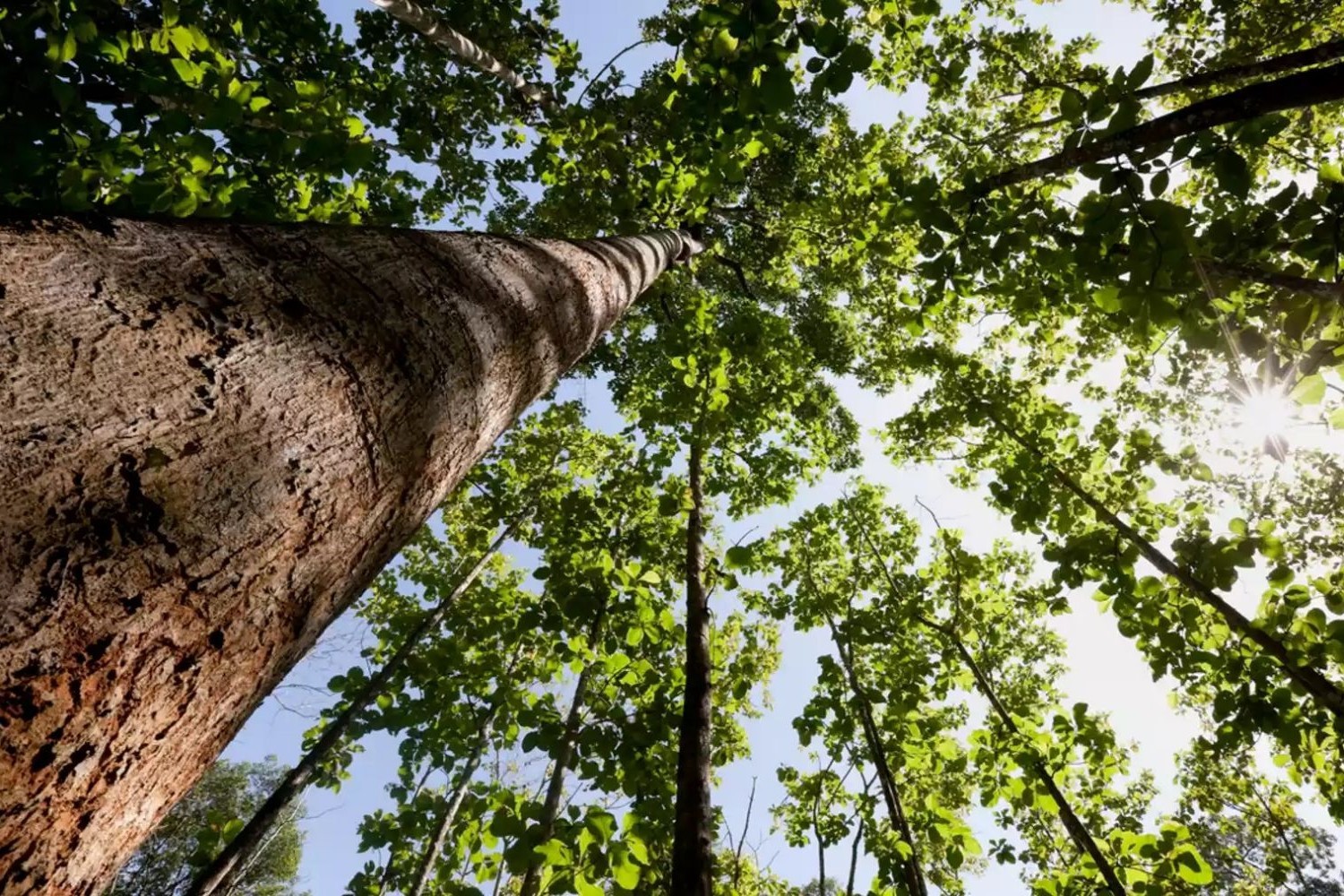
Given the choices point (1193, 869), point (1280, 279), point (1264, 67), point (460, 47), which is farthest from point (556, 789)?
point (460, 47)

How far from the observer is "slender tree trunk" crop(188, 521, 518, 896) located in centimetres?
454

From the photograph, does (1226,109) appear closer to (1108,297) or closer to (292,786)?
(1108,297)

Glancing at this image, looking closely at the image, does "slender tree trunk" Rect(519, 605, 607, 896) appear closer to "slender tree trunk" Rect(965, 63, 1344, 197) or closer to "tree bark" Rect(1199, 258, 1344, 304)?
"slender tree trunk" Rect(965, 63, 1344, 197)

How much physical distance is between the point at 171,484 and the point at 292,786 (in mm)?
5765

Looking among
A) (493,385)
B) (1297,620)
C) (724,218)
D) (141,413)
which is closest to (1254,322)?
(1297,620)

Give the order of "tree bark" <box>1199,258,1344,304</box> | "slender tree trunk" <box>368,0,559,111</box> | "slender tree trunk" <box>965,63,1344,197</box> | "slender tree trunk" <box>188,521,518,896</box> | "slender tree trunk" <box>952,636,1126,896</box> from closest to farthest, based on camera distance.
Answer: "slender tree trunk" <box>965,63,1344,197</box> → "tree bark" <box>1199,258,1344,304</box> → "slender tree trunk" <box>952,636,1126,896</box> → "slender tree trunk" <box>188,521,518,896</box> → "slender tree trunk" <box>368,0,559,111</box>

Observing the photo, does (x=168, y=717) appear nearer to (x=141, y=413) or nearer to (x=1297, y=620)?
(x=141, y=413)

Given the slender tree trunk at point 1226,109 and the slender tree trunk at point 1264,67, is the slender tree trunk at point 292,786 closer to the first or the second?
the slender tree trunk at point 1226,109

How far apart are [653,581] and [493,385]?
1732 mm

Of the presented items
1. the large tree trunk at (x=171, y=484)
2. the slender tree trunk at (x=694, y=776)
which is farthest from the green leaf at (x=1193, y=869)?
the large tree trunk at (x=171, y=484)

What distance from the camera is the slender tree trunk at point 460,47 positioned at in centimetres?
610

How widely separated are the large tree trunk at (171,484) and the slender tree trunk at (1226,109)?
2342 mm

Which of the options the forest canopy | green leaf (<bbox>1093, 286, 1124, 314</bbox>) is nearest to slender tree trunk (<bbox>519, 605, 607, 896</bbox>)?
the forest canopy

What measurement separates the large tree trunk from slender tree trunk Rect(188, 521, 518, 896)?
3575 millimetres
